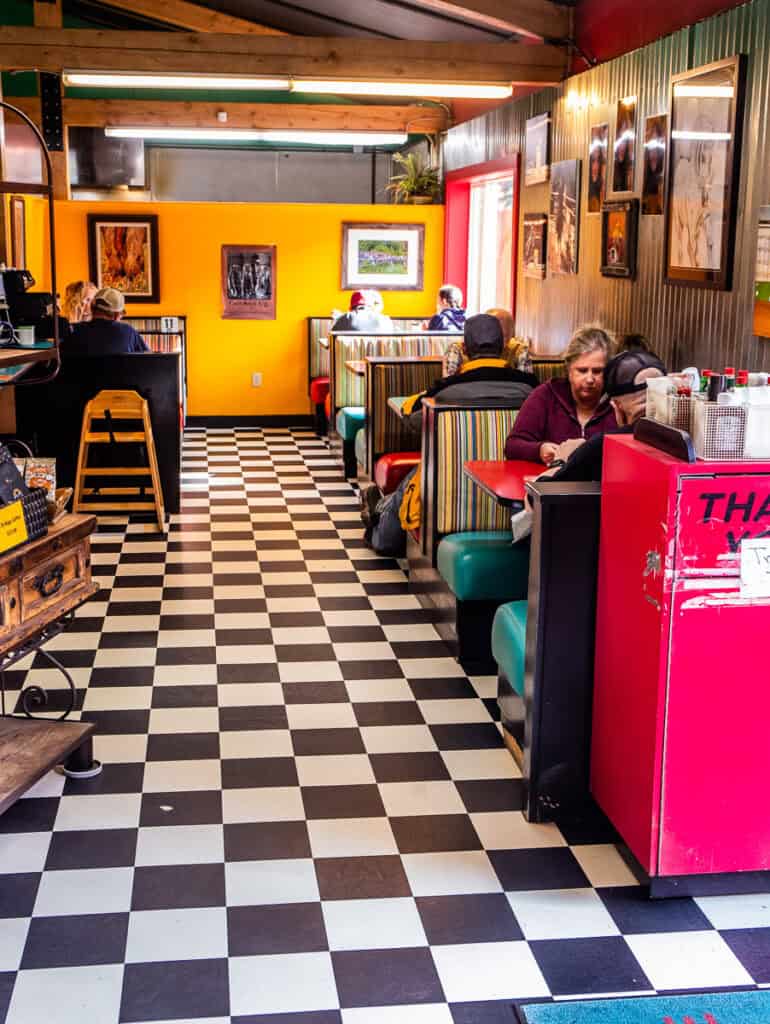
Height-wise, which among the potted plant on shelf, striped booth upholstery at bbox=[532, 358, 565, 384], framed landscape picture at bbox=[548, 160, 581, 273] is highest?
the potted plant on shelf

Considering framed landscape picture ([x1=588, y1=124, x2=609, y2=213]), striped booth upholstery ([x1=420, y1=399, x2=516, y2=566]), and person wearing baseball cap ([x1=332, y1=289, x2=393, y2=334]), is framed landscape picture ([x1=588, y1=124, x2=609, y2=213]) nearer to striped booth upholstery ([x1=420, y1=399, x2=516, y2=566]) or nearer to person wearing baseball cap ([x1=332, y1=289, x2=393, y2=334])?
striped booth upholstery ([x1=420, y1=399, x2=516, y2=566])

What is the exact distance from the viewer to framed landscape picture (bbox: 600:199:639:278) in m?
6.71

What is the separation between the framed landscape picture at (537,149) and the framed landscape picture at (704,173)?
247 centimetres

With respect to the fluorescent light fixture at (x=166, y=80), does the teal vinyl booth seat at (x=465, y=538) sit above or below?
below

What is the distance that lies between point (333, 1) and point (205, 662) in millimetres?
7844

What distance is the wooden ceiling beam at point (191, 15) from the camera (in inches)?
473

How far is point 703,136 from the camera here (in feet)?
18.5

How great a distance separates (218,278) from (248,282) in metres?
0.30

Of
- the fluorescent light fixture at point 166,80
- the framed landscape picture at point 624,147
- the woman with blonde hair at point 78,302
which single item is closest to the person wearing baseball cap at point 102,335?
the woman with blonde hair at point 78,302

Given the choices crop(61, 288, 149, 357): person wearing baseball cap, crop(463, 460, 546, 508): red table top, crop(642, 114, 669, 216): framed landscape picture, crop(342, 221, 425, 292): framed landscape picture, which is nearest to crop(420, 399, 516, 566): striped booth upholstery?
crop(463, 460, 546, 508): red table top

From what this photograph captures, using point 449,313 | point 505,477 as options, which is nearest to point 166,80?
point 449,313

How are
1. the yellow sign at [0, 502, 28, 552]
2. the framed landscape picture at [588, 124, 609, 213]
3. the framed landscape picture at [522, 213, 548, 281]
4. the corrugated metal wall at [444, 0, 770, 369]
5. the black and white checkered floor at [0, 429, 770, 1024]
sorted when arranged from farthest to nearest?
1. the framed landscape picture at [522, 213, 548, 281]
2. the framed landscape picture at [588, 124, 609, 213]
3. the corrugated metal wall at [444, 0, 770, 369]
4. the yellow sign at [0, 502, 28, 552]
5. the black and white checkered floor at [0, 429, 770, 1024]

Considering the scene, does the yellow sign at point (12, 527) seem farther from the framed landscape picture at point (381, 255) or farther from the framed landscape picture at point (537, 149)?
the framed landscape picture at point (381, 255)

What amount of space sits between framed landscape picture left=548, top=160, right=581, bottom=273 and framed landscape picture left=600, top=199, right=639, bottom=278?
0.63 meters
